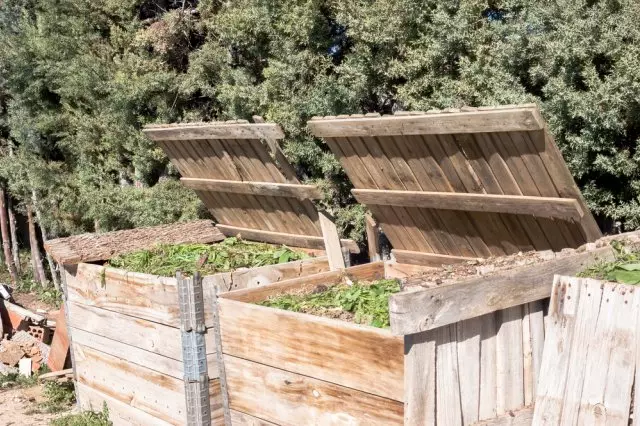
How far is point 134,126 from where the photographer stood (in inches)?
373

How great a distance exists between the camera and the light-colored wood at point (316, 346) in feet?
11.7

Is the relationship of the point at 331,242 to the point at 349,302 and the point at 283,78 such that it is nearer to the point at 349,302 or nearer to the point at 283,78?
the point at 349,302

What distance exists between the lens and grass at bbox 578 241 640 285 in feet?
11.2

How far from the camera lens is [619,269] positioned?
3.54 m

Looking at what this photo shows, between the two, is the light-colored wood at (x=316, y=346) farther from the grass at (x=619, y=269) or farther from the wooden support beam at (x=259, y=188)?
the wooden support beam at (x=259, y=188)

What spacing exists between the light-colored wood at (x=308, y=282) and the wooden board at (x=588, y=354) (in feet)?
6.51

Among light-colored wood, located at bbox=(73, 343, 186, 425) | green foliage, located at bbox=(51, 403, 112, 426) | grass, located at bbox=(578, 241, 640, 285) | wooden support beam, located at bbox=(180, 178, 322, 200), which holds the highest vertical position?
wooden support beam, located at bbox=(180, 178, 322, 200)

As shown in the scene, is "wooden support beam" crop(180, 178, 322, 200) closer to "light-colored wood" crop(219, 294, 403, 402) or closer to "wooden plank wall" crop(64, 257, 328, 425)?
"wooden plank wall" crop(64, 257, 328, 425)

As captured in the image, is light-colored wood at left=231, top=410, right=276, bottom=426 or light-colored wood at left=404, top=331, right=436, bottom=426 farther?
light-colored wood at left=231, top=410, right=276, bottom=426

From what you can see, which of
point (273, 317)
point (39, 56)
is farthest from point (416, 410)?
point (39, 56)

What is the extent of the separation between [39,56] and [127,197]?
2717mm

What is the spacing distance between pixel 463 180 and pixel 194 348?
2.05 m

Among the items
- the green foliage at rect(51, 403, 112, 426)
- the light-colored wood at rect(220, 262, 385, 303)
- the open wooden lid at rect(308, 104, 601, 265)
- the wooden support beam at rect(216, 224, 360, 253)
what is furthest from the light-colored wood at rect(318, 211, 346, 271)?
the green foliage at rect(51, 403, 112, 426)

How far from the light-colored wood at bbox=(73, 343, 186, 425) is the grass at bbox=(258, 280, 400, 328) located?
45.1 inches
